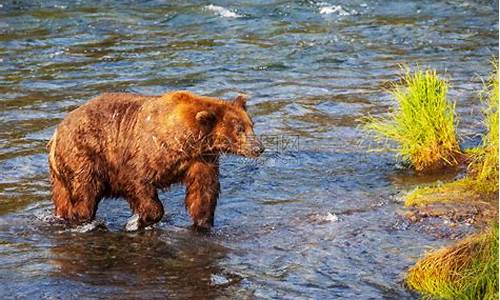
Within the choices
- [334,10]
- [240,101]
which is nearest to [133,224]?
[240,101]

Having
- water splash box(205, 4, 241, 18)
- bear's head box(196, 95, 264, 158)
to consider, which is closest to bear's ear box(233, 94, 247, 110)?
bear's head box(196, 95, 264, 158)

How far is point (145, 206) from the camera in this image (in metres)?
8.28

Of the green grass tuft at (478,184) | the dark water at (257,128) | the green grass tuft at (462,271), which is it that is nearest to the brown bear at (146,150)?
the dark water at (257,128)

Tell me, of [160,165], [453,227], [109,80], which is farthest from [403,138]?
[109,80]

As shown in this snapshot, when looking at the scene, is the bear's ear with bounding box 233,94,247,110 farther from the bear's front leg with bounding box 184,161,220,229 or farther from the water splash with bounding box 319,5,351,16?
the water splash with bounding box 319,5,351,16

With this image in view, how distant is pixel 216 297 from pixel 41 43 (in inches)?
433

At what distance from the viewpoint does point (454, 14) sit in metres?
19.0

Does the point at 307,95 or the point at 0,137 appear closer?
the point at 0,137

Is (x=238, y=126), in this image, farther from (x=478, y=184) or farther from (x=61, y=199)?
(x=478, y=184)

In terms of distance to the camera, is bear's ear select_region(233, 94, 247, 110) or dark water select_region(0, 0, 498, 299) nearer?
dark water select_region(0, 0, 498, 299)

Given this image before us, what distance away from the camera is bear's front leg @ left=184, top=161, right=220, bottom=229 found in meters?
8.19

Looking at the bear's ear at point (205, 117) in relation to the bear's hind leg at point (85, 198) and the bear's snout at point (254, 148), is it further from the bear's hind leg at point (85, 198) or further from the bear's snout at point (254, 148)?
the bear's hind leg at point (85, 198)

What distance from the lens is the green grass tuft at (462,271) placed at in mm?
6012

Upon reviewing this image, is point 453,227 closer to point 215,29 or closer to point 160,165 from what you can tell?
point 160,165
